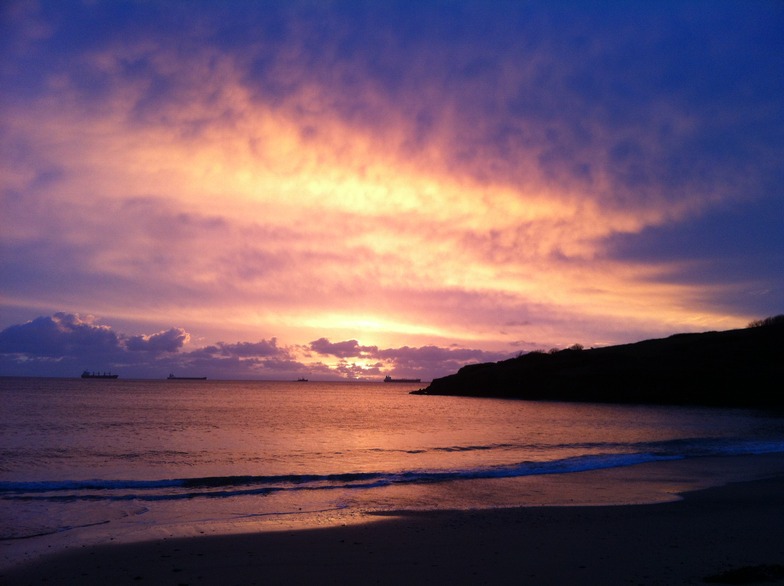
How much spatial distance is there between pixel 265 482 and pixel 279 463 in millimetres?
5117

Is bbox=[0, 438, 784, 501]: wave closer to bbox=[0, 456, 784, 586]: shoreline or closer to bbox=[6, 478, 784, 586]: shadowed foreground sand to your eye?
bbox=[0, 456, 784, 586]: shoreline

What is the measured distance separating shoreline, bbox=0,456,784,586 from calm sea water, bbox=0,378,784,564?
2.65 metres

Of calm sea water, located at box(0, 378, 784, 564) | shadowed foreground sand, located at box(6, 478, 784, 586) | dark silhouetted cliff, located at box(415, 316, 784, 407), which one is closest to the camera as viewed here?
shadowed foreground sand, located at box(6, 478, 784, 586)

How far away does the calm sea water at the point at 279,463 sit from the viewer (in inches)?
695

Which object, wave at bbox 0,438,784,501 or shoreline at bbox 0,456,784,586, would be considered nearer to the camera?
shoreline at bbox 0,456,784,586

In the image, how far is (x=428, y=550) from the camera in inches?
488

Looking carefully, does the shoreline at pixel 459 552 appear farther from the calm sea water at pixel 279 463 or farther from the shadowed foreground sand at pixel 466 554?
the calm sea water at pixel 279 463

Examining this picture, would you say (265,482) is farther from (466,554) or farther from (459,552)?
(466,554)

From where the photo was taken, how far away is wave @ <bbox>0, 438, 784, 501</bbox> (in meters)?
19.8

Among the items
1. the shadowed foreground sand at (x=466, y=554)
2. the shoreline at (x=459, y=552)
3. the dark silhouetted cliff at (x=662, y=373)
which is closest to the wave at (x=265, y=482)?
the shoreline at (x=459, y=552)

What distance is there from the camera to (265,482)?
22.6 meters

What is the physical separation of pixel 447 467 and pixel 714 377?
9116 centimetres

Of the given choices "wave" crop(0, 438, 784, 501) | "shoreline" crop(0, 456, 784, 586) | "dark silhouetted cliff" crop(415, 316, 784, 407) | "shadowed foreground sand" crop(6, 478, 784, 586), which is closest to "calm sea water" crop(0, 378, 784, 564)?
"wave" crop(0, 438, 784, 501)

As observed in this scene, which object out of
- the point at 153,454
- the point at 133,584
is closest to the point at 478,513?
the point at 133,584
